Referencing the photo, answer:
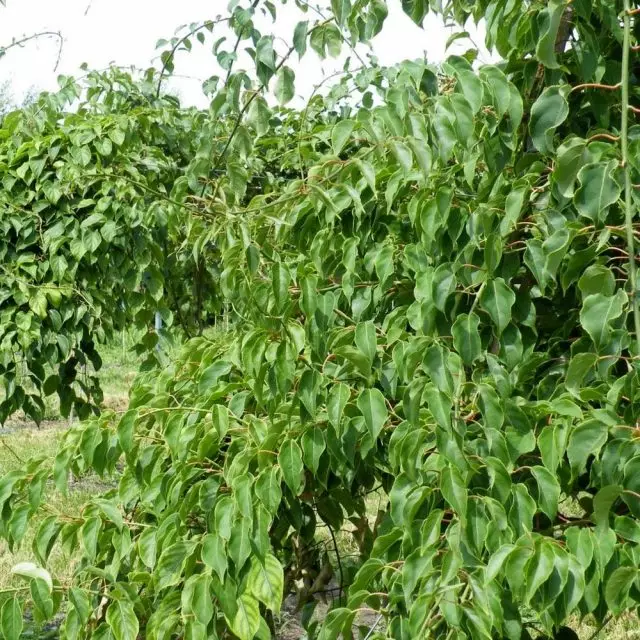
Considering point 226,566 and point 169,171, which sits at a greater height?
point 169,171

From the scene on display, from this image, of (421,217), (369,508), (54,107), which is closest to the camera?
(421,217)

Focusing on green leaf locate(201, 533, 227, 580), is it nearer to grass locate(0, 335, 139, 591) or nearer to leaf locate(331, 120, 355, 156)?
grass locate(0, 335, 139, 591)

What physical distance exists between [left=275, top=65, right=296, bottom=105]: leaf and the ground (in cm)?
77

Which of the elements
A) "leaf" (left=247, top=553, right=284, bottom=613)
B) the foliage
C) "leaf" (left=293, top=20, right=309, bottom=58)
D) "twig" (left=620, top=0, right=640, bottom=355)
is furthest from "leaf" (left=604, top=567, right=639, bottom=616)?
the foliage

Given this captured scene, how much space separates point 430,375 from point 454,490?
0.54 ft

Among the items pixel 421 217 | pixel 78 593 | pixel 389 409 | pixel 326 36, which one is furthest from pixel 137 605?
pixel 326 36

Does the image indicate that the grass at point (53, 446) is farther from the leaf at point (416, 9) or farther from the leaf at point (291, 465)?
the leaf at point (416, 9)

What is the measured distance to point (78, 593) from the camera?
1.62 metres

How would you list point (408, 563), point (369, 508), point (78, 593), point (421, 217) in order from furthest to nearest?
point (369, 508) → point (78, 593) → point (421, 217) → point (408, 563)

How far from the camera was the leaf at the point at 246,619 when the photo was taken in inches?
58.2

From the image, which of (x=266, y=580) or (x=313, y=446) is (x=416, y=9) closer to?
(x=313, y=446)

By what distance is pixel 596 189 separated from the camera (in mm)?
1290

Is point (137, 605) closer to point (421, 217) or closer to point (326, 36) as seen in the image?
point (421, 217)

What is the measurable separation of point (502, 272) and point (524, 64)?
1.10ft
